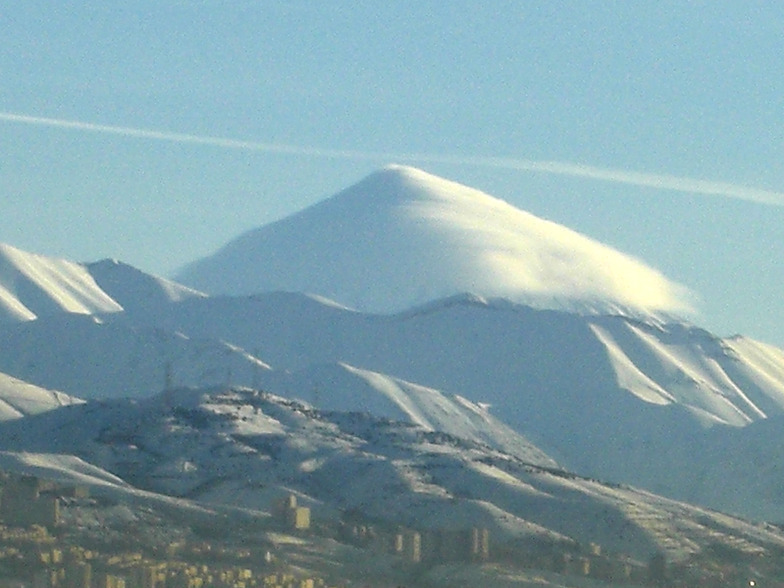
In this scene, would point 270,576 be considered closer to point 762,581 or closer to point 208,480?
point 762,581

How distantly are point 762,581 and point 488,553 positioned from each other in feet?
58.7

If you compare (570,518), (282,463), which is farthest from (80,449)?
(570,518)

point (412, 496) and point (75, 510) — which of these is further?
point (412, 496)

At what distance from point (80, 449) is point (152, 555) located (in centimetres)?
8381

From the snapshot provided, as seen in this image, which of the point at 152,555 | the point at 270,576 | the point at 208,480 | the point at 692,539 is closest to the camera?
the point at 270,576

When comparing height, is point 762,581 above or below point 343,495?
below

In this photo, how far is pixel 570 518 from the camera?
177 m

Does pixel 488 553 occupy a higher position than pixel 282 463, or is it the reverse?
pixel 282 463

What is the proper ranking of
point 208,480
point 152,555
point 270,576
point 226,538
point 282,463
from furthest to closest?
point 282,463
point 208,480
point 226,538
point 152,555
point 270,576

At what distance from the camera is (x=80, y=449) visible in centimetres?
19888

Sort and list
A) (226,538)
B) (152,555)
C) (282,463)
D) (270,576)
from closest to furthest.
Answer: (270,576) < (152,555) < (226,538) < (282,463)

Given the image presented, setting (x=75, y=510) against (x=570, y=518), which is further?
(x=570, y=518)

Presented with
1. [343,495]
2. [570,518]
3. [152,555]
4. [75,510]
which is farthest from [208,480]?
[152,555]

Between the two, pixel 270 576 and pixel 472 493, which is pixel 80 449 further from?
pixel 270 576
